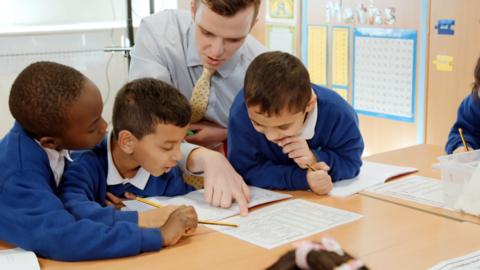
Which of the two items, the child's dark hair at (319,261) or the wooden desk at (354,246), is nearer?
the child's dark hair at (319,261)

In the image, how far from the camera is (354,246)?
52.6 inches

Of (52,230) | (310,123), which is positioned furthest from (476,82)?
(52,230)

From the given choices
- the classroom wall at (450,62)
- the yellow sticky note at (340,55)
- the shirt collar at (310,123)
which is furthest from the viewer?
the yellow sticky note at (340,55)

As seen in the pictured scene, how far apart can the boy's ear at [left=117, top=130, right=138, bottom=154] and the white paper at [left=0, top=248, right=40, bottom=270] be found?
0.37 metres

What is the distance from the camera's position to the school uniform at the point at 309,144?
5.76 ft

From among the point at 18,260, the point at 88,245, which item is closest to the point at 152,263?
the point at 88,245

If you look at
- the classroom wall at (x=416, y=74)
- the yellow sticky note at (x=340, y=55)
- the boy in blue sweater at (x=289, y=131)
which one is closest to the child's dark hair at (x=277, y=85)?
the boy in blue sweater at (x=289, y=131)

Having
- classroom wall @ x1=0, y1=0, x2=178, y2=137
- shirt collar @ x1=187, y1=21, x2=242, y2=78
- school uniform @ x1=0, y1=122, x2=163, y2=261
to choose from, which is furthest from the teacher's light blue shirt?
classroom wall @ x1=0, y1=0, x2=178, y2=137

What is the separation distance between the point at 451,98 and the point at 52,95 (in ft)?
8.73

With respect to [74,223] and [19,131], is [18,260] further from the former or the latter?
[19,131]

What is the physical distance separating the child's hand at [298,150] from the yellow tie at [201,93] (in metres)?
0.36

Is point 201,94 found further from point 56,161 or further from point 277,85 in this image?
point 56,161

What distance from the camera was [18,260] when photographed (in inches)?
49.8

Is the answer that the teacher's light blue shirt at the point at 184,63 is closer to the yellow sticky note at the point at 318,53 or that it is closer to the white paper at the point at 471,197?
the white paper at the point at 471,197
